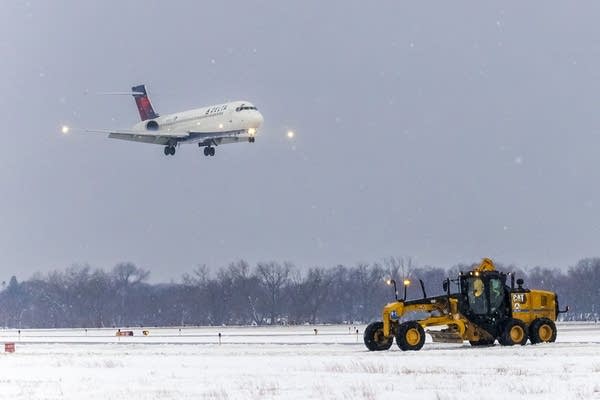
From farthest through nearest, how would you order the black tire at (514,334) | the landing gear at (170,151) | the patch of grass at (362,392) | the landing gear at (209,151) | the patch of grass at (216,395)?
the landing gear at (170,151), the landing gear at (209,151), the black tire at (514,334), the patch of grass at (216,395), the patch of grass at (362,392)

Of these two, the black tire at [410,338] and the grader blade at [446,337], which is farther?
the grader blade at [446,337]

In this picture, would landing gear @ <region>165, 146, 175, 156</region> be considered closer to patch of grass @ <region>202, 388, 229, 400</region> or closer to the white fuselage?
the white fuselage

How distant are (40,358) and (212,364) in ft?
30.6

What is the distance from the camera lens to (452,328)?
35.5 meters

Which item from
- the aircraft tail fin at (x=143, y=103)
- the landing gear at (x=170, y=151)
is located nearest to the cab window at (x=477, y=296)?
the landing gear at (x=170, y=151)

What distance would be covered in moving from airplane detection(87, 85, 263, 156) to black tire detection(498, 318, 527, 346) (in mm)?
47531

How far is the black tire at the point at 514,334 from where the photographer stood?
3484 cm

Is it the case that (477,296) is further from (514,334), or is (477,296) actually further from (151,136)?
(151,136)

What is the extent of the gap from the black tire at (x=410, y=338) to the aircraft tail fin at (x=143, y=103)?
77151 millimetres

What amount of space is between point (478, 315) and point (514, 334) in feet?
4.75

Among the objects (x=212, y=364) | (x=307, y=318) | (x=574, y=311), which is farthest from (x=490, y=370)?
(x=574, y=311)

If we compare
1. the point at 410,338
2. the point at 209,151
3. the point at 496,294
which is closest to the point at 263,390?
the point at 410,338

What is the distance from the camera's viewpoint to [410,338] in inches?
1341

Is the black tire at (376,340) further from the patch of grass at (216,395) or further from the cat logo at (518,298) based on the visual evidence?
the patch of grass at (216,395)
